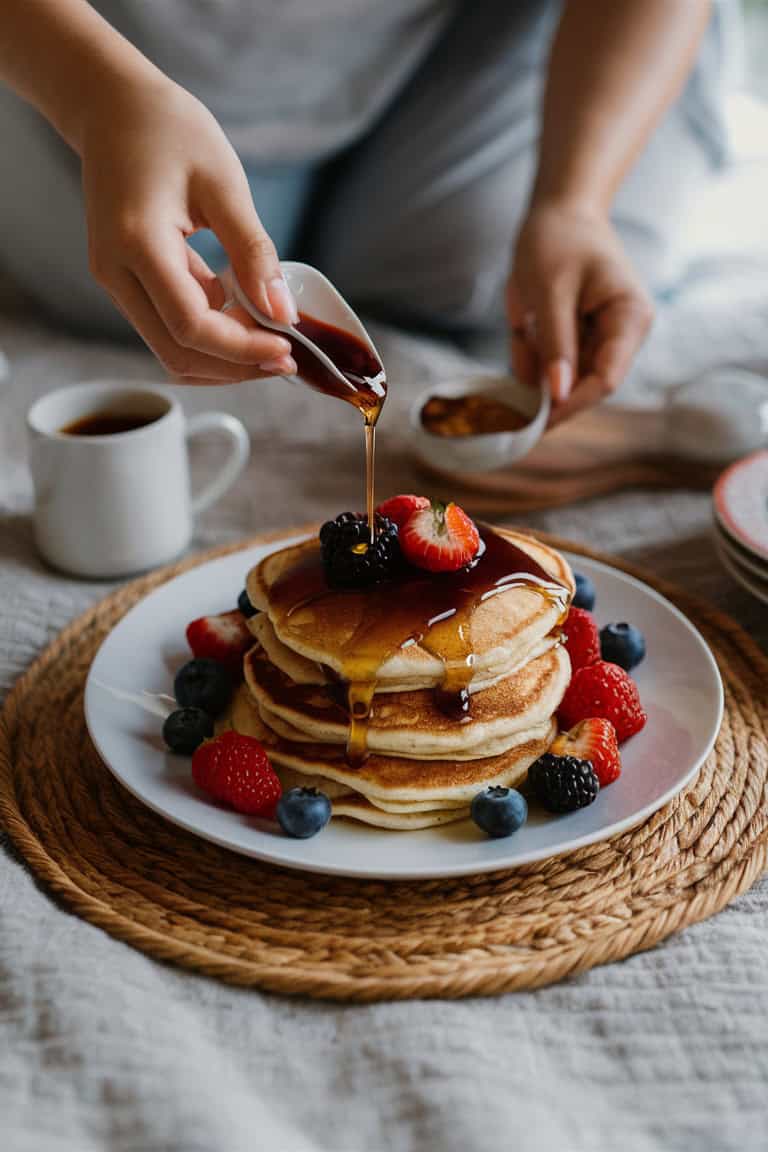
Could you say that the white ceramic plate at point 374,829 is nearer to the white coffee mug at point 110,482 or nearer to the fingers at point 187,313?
the white coffee mug at point 110,482

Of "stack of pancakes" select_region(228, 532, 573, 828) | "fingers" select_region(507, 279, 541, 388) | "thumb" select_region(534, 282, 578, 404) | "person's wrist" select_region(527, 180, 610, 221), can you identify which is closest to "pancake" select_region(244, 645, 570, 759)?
"stack of pancakes" select_region(228, 532, 573, 828)

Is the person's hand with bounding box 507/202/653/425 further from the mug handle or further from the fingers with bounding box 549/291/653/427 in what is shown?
the mug handle

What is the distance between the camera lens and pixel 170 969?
1.19 meters

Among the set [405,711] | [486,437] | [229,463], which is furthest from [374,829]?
[229,463]

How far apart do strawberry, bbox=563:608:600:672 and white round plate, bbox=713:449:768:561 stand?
31 centimetres

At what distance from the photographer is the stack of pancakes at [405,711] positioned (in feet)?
4.27

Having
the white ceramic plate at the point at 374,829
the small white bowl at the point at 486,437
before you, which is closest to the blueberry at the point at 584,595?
the white ceramic plate at the point at 374,829

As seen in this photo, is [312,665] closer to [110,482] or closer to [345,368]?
[345,368]

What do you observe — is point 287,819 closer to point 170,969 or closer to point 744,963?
point 170,969

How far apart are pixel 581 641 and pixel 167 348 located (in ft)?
2.07

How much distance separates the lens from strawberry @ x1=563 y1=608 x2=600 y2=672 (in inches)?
59.5

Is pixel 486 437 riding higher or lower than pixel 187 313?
lower

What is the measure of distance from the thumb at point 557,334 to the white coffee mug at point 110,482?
659mm

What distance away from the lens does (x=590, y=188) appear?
232 centimetres
